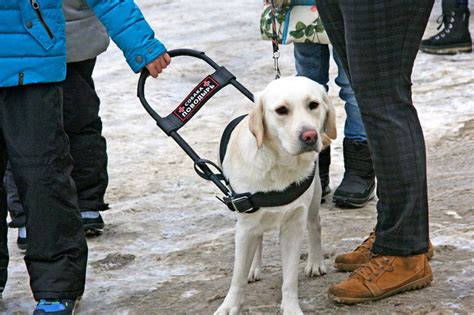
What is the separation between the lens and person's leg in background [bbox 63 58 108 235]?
5039mm

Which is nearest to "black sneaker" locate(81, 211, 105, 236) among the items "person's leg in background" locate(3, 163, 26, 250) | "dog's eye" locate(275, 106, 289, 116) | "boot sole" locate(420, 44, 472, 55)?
"person's leg in background" locate(3, 163, 26, 250)

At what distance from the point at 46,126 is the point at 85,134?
1329mm

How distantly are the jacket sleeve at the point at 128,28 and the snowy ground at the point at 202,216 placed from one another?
2.25 ft

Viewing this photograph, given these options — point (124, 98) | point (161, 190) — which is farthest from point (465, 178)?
point (124, 98)

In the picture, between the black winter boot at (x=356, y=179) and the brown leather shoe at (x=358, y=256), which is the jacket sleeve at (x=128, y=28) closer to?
the brown leather shoe at (x=358, y=256)

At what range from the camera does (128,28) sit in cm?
408

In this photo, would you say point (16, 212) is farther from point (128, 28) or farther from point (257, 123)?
point (257, 123)

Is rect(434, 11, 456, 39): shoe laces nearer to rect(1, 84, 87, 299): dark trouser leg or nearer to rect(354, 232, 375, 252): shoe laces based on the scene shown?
rect(354, 232, 375, 252): shoe laces

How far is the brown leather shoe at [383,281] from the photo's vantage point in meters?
3.93

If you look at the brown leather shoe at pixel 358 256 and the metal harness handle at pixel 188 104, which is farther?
the brown leather shoe at pixel 358 256

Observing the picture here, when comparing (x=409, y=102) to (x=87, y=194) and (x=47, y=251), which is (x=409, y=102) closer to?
(x=47, y=251)

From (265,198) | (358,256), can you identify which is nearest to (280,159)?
(265,198)

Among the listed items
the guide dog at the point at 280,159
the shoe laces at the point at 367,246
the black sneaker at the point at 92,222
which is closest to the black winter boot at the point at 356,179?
the shoe laces at the point at 367,246

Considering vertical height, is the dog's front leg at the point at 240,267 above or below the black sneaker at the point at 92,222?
above
